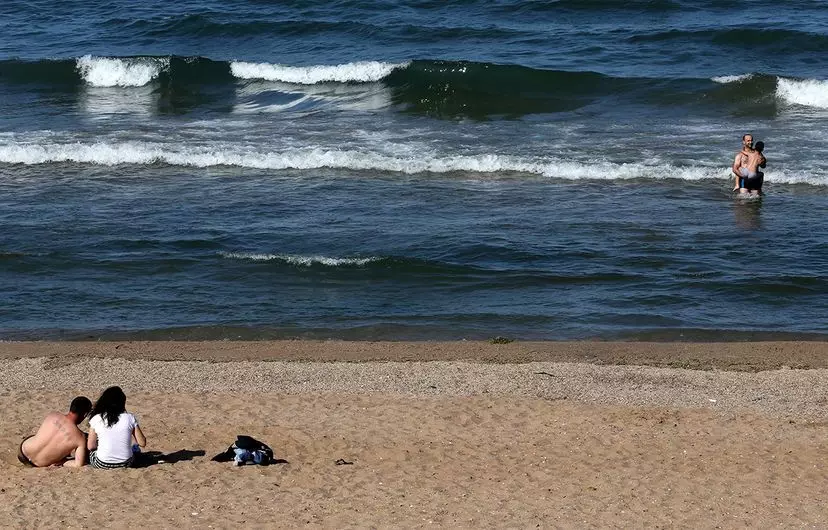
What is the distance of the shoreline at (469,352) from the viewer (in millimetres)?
13586

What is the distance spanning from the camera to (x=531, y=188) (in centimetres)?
2075

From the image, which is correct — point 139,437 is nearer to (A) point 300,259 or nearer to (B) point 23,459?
(B) point 23,459

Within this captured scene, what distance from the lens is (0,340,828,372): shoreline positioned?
13586mm

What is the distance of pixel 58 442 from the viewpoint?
1050 cm

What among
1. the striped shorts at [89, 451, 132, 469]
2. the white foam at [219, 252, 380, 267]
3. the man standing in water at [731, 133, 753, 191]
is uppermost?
the man standing in water at [731, 133, 753, 191]

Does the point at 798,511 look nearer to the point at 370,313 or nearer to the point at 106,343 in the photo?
the point at 370,313

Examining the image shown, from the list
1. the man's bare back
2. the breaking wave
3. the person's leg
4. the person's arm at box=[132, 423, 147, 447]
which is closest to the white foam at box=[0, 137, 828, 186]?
the breaking wave

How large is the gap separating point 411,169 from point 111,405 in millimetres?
12056

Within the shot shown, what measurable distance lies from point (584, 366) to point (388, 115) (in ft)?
46.3

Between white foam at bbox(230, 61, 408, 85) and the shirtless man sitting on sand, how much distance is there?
19017mm

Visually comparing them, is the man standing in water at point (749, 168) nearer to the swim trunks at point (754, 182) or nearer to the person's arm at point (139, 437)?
the swim trunks at point (754, 182)

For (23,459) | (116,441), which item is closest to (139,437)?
(116,441)

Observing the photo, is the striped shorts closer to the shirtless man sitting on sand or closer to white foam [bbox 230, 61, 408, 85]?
the shirtless man sitting on sand

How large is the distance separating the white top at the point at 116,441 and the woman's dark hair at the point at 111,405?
1.8 inches
